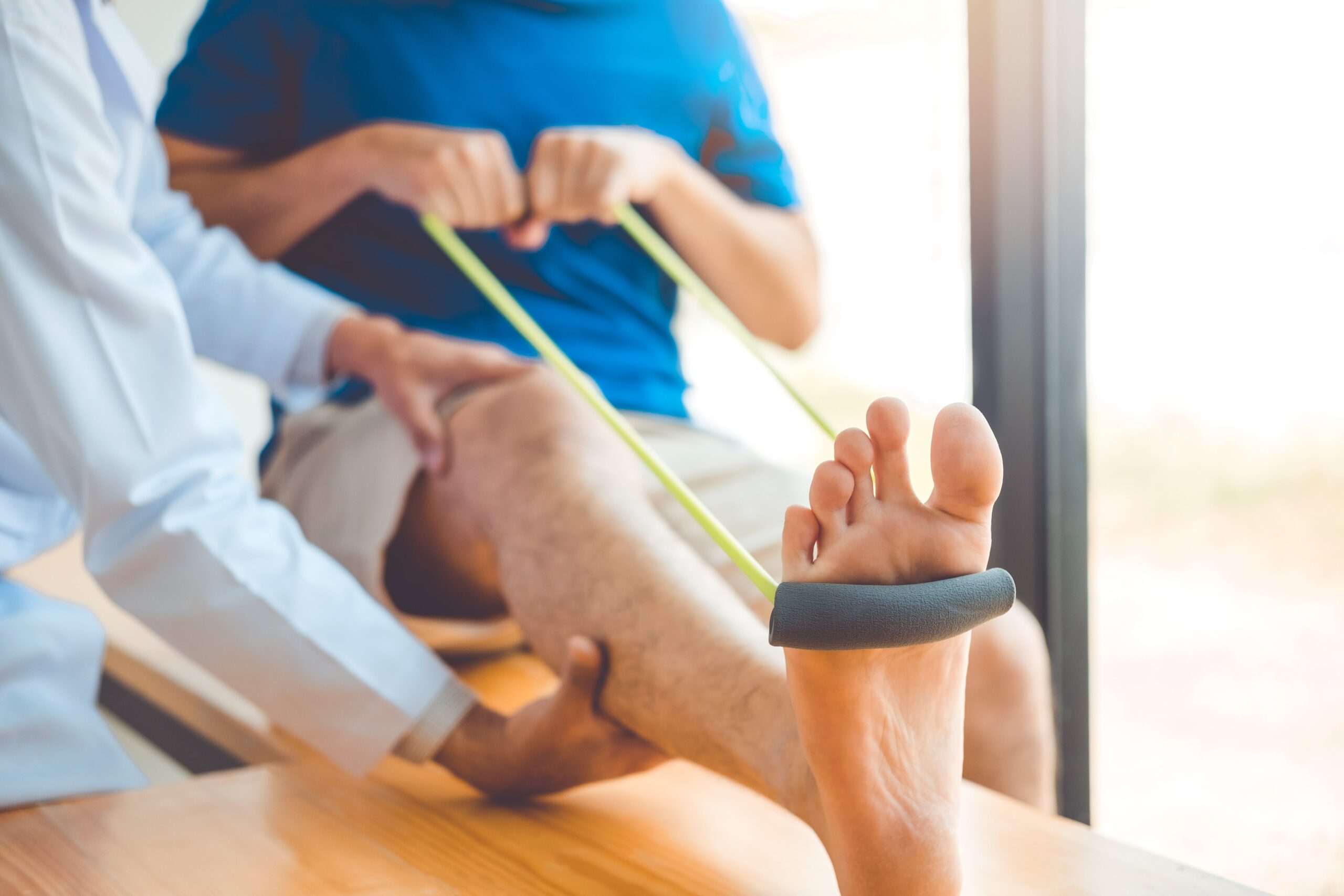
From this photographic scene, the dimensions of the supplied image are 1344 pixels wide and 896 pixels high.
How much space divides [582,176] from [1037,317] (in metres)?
0.54

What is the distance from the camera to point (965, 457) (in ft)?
1.78

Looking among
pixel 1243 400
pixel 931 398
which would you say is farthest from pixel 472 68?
pixel 1243 400

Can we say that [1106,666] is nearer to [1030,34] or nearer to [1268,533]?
[1268,533]

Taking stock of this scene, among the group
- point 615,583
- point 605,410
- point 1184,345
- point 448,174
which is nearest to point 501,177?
point 448,174

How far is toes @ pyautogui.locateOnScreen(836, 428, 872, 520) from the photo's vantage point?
561 mm

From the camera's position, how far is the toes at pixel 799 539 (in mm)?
565

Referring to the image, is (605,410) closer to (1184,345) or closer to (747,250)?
(747,250)

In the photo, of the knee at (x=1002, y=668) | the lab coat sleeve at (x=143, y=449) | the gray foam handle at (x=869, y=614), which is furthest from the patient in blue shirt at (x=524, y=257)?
the gray foam handle at (x=869, y=614)

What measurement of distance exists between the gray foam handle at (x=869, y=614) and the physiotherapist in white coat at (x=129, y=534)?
11.3 inches

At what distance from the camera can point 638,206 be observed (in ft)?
4.30

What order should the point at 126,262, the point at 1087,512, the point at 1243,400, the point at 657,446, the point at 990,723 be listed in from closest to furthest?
the point at 126,262
the point at 990,723
the point at 657,446
the point at 1087,512
the point at 1243,400

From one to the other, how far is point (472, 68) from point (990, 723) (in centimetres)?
87

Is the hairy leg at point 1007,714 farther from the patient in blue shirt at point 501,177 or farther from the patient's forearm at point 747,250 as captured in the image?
the patient's forearm at point 747,250

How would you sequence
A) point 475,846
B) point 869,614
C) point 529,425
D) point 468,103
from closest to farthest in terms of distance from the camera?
point 869,614 < point 475,846 < point 529,425 < point 468,103
